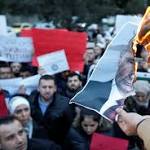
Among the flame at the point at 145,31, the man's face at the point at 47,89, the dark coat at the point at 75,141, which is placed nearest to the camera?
the flame at the point at 145,31

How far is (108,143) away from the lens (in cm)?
459

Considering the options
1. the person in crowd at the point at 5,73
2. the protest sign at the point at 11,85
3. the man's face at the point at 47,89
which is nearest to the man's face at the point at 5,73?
the person in crowd at the point at 5,73

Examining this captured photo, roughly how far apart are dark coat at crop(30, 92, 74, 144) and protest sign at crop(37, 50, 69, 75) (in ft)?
6.56

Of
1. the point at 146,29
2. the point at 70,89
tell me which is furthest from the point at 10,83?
the point at 146,29

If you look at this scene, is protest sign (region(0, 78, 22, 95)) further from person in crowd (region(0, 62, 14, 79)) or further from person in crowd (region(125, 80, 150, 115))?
person in crowd (region(125, 80, 150, 115))

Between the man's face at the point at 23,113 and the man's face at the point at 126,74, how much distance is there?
2.29m

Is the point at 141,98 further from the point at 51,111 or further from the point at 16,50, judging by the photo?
the point at 16,50

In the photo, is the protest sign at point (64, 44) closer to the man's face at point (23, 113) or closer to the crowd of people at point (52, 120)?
the crowd of people at point (52, 120)

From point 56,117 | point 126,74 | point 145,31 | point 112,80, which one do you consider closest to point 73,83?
point 56,117

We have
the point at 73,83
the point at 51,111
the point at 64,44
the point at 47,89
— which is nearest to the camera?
the point at 51,111

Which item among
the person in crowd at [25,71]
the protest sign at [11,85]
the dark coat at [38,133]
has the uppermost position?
the dark coat at [38,133]

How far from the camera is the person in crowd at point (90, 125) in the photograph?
216 inches

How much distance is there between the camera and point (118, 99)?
321cm

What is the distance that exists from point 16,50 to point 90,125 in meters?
3.68
